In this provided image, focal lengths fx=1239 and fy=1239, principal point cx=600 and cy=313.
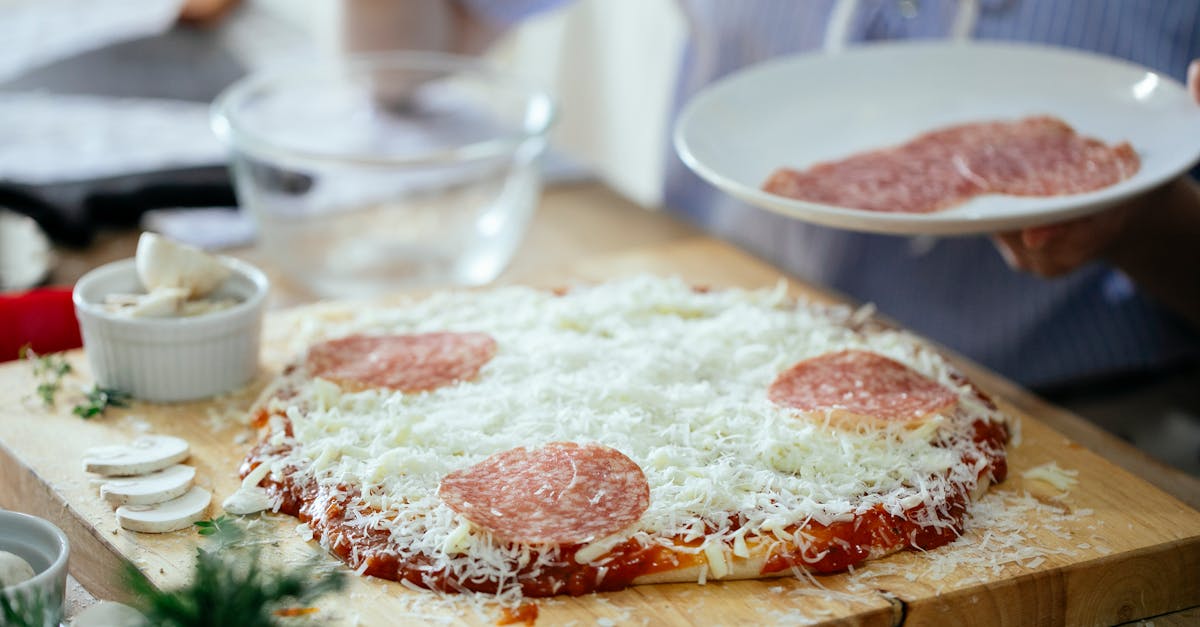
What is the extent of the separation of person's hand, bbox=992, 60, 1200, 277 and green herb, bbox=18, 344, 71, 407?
1.39 metres

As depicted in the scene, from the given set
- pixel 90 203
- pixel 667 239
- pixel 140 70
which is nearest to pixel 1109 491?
pixel 667 239

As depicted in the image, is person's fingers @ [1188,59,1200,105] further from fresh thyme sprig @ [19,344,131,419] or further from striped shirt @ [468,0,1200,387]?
fresh thyme sprig @ [19,344,131,419]

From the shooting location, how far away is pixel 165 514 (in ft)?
4.67

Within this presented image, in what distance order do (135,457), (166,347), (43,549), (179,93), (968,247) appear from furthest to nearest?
(179,93), (968,247), (166,347), (135,457), (43,549)

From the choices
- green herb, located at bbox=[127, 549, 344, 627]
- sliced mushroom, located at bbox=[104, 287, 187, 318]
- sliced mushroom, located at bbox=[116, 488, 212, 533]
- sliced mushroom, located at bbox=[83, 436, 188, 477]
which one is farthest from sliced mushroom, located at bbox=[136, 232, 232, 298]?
green herb, located at bbox=[127, 549, 344, 627]

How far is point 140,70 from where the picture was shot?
3.44 m

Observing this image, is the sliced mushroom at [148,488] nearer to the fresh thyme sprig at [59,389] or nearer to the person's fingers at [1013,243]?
the fresh thyme sprig at [59,389]

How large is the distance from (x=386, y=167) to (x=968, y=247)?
1.16 metres

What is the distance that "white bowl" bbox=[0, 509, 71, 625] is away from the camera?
120cm

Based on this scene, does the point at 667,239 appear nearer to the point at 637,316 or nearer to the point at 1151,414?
the point at 637,316

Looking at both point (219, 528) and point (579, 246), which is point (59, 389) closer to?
point (219, 528)

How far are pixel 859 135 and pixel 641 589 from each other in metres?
0.96

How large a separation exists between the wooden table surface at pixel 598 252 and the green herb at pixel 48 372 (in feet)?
1.50

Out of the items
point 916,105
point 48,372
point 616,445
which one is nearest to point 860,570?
point 616,445
